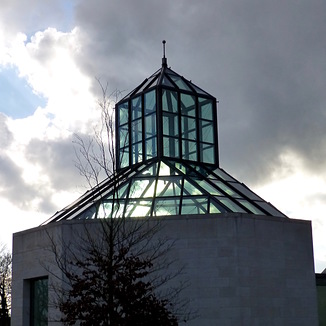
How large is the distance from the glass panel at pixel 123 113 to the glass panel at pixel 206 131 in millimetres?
3856

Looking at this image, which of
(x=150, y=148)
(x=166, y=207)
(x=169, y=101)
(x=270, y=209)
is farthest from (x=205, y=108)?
(x=166, y=207)

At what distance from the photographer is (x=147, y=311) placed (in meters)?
15.7

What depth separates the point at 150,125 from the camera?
31031mm

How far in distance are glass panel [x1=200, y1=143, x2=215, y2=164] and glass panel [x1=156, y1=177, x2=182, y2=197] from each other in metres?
→ 4.42

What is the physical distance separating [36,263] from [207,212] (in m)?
7.19

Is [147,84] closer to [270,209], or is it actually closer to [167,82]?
[167,82]

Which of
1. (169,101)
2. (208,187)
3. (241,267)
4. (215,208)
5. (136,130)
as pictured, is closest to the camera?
(241,267)

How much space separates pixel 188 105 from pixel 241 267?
10724 millimetres

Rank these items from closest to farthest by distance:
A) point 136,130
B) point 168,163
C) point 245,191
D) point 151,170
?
point 151,170, point 245,191, point 168,163, point 136,130

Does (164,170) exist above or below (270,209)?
above

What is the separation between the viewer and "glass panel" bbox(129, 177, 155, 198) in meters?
26.2

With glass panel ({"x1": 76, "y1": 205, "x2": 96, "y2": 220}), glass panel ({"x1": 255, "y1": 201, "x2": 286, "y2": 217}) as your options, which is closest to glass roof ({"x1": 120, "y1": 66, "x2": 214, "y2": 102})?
glass panel ({"x1": 255, "y1": 201, "x2": 286, "y2": 217})

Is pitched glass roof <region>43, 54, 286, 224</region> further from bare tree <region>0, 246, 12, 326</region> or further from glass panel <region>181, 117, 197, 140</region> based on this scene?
bare tree <region>0, 246, 12, 326</region>

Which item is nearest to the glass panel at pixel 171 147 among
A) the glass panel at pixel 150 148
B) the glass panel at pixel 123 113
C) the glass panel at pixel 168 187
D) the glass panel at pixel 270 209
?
the glass panel at pixel 150 148
